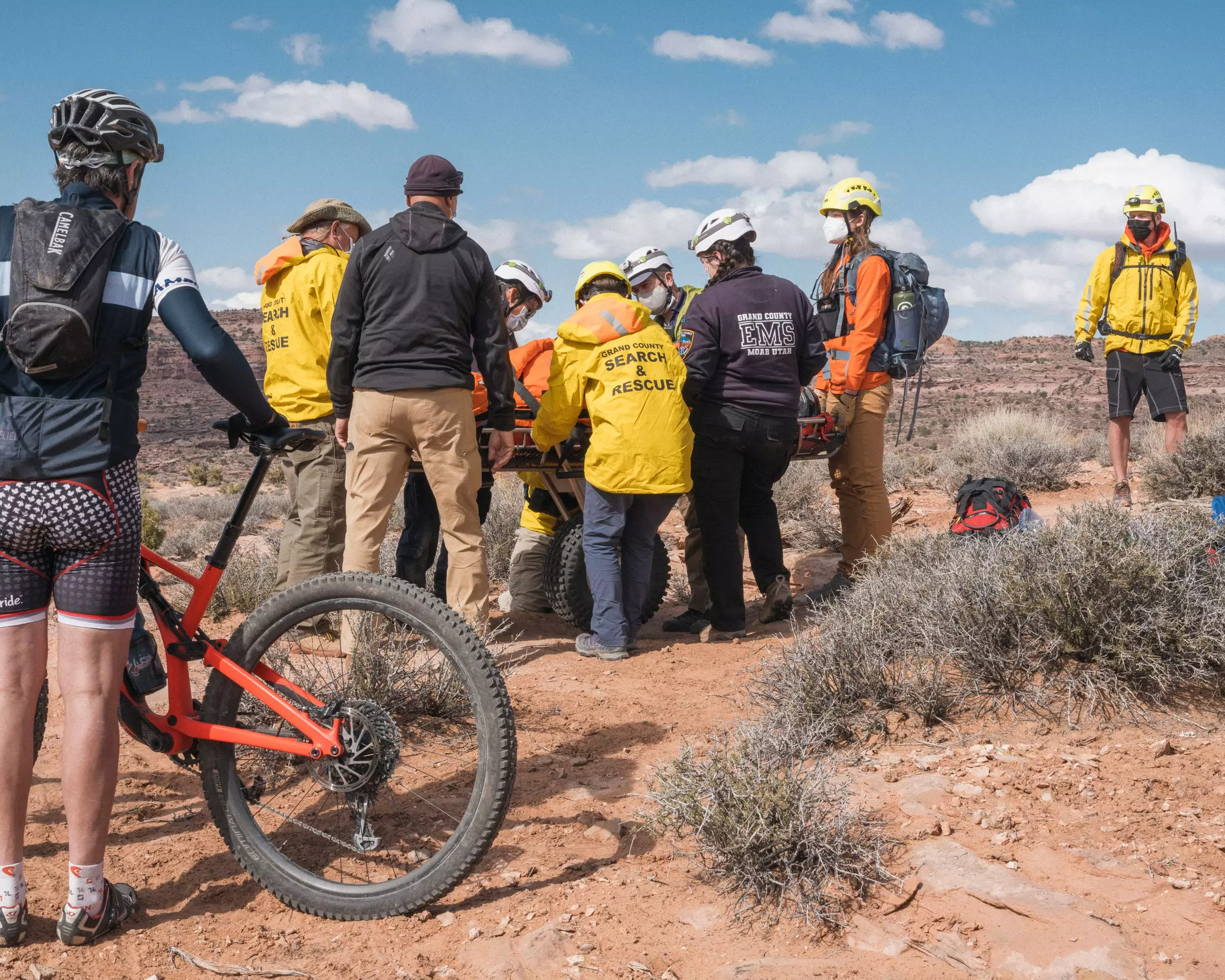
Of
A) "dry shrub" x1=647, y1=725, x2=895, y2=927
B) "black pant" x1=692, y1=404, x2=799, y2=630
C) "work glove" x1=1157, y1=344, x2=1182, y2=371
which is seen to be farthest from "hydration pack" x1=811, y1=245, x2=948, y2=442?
"dry shrub" x1=647, y1=725, x2=895, y2=927

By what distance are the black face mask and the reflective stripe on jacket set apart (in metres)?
3.16

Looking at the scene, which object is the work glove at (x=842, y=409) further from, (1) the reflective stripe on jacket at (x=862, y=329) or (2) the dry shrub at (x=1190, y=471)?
(2) the dry shrub at (x=1190, y=471)

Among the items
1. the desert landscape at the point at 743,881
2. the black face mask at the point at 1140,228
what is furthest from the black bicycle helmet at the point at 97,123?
the black face mask at the point at 1140,228

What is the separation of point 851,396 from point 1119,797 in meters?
3.60

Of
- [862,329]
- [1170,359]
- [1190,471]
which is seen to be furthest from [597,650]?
[1190,471]

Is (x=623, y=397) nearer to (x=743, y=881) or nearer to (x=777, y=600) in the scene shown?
(x=777, y=600)

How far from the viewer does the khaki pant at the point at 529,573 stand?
6.38 meters

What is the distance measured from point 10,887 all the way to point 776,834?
2.03 meters

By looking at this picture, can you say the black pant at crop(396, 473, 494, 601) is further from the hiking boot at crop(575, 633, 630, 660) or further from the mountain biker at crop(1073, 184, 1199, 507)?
the mountain biker at crop(1073, 184, 1199, 507)

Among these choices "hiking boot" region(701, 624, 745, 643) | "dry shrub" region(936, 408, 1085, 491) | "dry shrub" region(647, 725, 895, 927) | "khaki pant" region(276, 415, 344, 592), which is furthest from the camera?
→ "dry shrub" region(936, 408, 1085, 491)

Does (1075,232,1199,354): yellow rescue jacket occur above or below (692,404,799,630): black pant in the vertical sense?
above

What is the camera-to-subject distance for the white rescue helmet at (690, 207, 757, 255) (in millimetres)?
5750

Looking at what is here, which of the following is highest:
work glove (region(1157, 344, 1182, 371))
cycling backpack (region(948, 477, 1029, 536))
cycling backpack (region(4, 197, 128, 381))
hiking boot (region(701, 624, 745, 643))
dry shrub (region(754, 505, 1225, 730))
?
work glove (region(1157, 344, 1182, 371))

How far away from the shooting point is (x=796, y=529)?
9.70m
